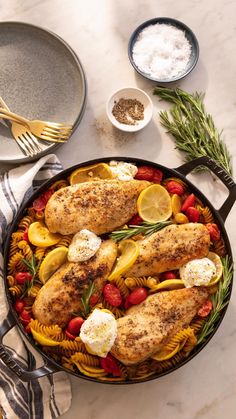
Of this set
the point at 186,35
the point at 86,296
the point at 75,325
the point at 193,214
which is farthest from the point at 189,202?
the point at 186,35

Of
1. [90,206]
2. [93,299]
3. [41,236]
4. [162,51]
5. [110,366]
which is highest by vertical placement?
[162,51]

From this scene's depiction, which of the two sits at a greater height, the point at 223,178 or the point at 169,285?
the point at 223,178

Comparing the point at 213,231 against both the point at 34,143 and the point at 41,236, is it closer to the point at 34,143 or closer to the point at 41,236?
the point at 41,236

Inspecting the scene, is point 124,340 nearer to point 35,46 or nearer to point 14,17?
point 35,46

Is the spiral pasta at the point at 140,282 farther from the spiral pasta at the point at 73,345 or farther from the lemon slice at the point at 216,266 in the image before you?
the spiral pasta at the point at 73,345

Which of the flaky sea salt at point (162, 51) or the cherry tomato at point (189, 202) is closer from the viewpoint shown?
the cherry tomato at point (189, 202)

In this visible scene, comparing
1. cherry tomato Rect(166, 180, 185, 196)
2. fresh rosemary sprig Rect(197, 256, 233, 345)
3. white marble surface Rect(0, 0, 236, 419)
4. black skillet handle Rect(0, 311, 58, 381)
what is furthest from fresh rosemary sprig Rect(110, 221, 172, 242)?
black skillet handle Rect(0, 311, 58, 381)

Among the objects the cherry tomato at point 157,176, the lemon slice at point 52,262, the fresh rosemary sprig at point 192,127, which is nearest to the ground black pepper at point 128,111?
the fresh rosemary sprig at point 192,127
